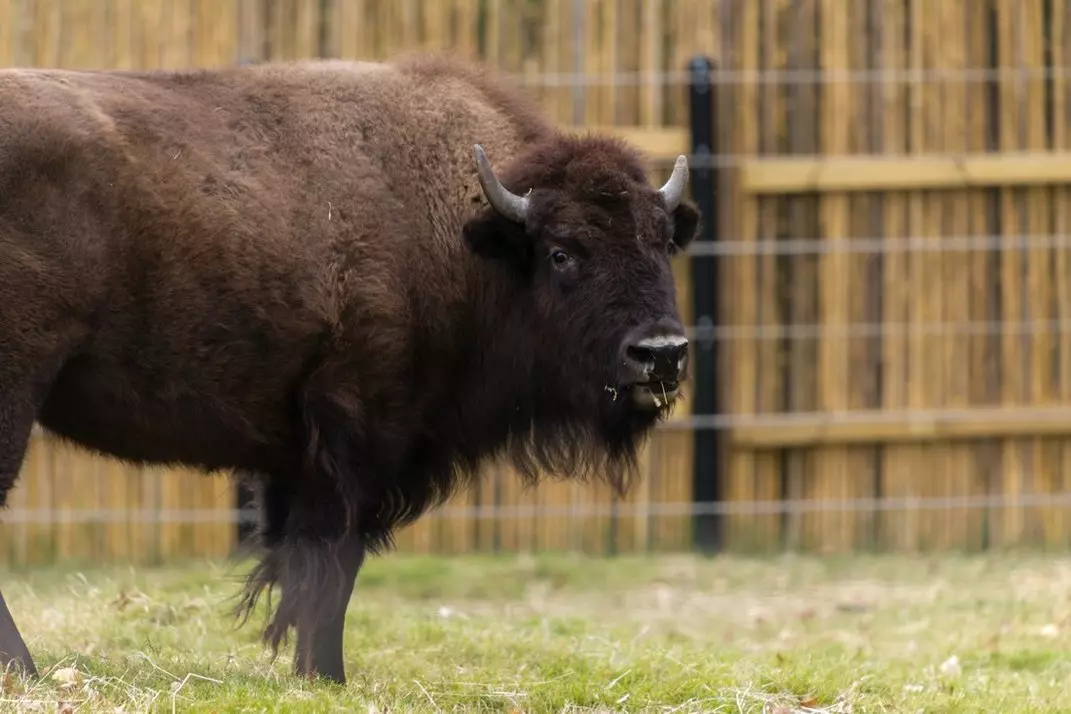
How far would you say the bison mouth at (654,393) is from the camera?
6055 millimetres

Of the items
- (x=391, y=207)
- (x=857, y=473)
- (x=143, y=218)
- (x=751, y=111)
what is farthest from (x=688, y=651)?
(x=751, y=111)

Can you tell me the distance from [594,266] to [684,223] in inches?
26.4

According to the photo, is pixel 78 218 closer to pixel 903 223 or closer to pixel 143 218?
pixel 143 218

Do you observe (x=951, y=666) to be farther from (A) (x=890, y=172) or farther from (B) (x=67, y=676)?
(A) (x=890, y=172)

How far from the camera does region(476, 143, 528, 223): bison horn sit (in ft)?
20.2

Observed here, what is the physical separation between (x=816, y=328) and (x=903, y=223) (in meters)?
0.87

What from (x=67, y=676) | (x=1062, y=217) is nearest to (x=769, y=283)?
(x=1062, y=217)

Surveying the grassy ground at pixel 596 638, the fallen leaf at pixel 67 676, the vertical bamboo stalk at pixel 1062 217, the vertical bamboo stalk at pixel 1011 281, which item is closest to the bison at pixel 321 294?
the fallen leaf at pixel 67 676

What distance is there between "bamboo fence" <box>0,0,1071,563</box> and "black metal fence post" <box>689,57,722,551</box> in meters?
0.09

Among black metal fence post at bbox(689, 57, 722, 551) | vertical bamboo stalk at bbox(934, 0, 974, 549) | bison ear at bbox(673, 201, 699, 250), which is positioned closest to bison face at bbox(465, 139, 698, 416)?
bison ear at bbox(673, 201, 699, 250)

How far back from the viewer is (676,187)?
659 centimetres

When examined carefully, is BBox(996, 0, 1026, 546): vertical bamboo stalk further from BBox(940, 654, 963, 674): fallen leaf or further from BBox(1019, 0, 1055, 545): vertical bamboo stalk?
BBox(940, 654, 963, 674): fallen leaf

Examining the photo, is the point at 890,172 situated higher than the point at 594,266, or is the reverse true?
the point at 890,172

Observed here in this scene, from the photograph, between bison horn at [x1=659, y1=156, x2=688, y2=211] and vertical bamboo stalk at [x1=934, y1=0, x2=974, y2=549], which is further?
vertical bamboo stalk at [x1=934, y1=0, x2=974, y2=549]
